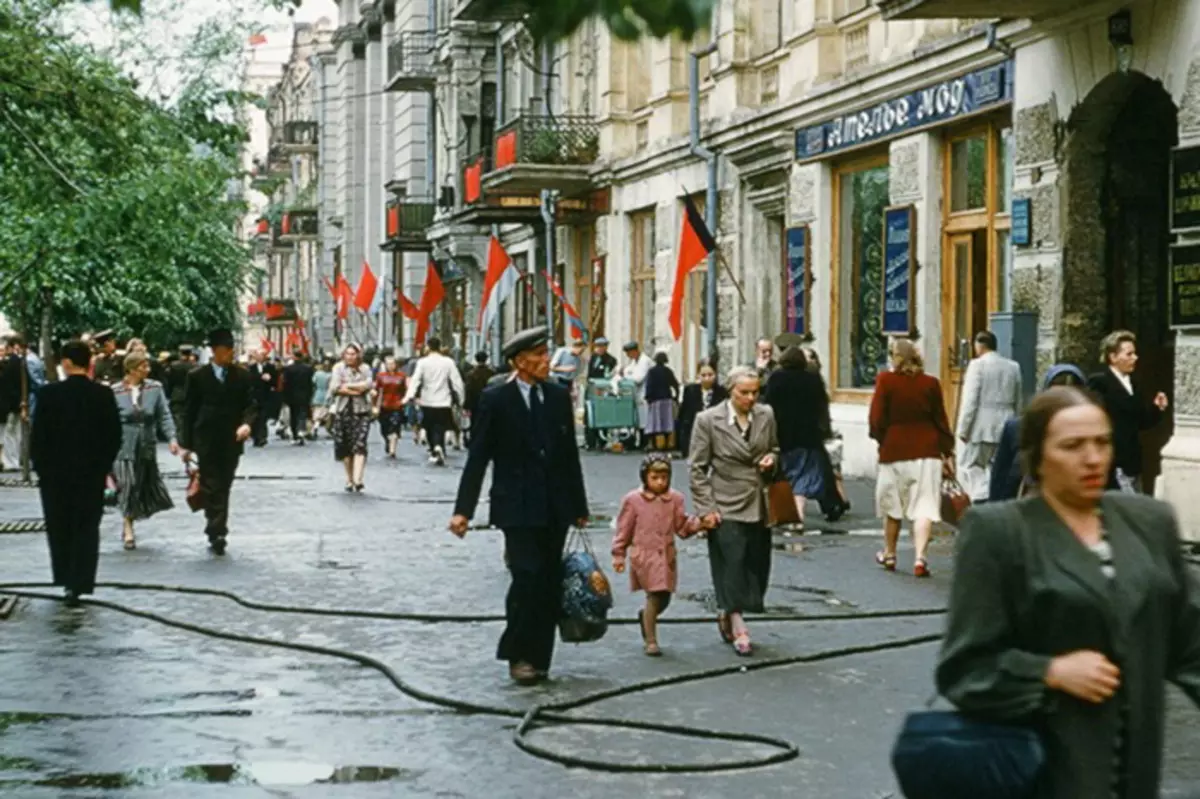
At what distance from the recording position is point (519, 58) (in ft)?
150

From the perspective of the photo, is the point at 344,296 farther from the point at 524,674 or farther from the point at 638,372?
the point at 524,674

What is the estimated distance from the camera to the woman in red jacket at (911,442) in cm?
1558

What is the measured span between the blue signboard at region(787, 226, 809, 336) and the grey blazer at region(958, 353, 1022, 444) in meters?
10.9

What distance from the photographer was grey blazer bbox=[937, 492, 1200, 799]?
4.41m

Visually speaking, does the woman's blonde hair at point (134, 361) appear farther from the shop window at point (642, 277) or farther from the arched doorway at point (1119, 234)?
the shop window at point (642, 277)

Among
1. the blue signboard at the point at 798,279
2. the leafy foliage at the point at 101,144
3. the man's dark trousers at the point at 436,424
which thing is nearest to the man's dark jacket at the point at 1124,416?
the leafy foliage at the point at 101,144

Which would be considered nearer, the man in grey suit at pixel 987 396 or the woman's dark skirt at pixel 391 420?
the man in grey suit at pixel 987 396

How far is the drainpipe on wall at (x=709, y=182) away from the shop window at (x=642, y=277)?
3964 millimetres

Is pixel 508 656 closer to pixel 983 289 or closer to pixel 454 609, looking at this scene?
pixel 454 609

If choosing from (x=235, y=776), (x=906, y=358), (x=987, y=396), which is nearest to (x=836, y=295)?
(x=987, y=396)

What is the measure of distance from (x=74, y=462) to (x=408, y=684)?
4442 mm

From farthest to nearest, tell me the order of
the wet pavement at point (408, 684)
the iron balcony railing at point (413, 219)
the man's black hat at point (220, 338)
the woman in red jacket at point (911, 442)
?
the iron balcony railing at point (413, 219) < the man's black hat at point (220, 338) < the woman in red jacket at point (911, 442) < the wet pavement at point (408, 684)

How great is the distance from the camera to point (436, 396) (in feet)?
103

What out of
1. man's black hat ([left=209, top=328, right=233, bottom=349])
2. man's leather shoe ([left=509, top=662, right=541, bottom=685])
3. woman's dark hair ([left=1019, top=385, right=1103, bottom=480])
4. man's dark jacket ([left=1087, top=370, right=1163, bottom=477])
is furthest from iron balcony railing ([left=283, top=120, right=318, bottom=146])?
woman's dark hair ([left=1019, top=385, right=1103, bottom=480])
